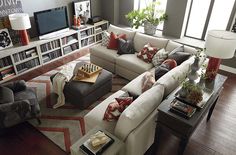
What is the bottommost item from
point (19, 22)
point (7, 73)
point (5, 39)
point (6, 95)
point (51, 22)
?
point (7, 73)

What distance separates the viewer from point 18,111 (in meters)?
2.63

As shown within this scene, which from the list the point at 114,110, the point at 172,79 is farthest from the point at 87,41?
the point at 114,110

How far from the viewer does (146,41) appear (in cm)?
411

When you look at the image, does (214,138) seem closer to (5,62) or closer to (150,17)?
(150,17)

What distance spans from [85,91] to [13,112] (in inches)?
41.0

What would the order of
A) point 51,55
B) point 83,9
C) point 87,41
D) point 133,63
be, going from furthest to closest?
point 87,41
point 83,9
point 51,55
point 133,63

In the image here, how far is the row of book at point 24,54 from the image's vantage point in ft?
13.2

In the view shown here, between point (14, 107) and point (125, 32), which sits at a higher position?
point (125, 32)

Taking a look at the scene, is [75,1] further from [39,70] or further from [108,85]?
[108,85]

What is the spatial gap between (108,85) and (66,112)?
34.9 inches

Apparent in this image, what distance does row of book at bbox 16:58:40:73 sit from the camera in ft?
13.7

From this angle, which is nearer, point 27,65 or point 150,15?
point 27,65

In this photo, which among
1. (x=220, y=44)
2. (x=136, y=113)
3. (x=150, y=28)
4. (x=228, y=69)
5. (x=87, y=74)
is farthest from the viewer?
(x=150, y=28)

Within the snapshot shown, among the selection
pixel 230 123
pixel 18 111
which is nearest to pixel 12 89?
pixel 18 111
